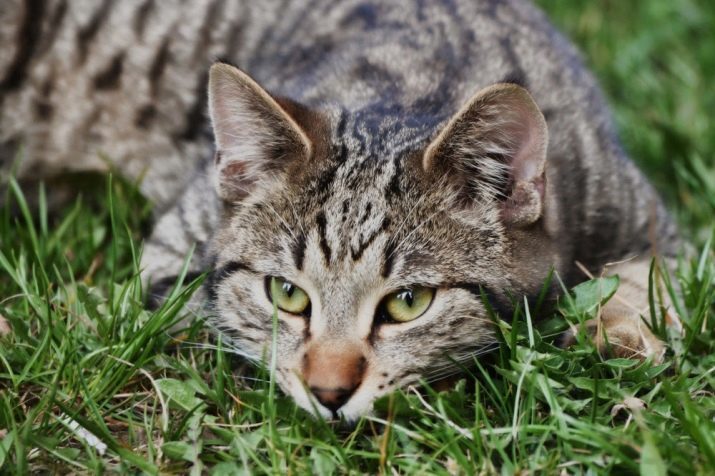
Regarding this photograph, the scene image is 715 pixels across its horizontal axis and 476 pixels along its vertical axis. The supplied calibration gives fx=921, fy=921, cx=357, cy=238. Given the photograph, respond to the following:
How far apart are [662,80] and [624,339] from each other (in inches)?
105

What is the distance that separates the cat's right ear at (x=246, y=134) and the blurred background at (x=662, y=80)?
1851 mm

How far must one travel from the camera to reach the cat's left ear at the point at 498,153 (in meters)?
2.49

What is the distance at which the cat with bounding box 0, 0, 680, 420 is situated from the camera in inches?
99.1

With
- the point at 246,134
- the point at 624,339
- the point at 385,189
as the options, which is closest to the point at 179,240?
the point at 246,134

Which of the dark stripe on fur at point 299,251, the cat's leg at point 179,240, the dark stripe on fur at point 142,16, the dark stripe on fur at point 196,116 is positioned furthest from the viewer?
the dark stripe on fur at point 142,16

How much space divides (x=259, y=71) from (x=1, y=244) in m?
1.32

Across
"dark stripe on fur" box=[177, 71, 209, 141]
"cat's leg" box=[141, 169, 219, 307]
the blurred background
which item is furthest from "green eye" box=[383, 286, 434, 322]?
"dark stripe on fur" box=[177, 71, 209, 141]

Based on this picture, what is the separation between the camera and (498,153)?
2.59 m

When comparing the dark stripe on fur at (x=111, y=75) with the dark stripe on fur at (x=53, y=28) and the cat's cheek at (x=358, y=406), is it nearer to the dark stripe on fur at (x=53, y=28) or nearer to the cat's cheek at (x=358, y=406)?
the dark stripe on fur at (x=53, y=28)

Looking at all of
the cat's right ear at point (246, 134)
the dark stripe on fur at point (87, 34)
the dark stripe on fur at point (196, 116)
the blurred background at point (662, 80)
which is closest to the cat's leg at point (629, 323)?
the blurred background at point (662, 80)

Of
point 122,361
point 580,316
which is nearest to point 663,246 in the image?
point 580,316

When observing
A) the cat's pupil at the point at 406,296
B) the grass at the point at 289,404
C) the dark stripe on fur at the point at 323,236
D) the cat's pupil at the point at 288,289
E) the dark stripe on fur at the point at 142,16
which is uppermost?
the dark stripe on fur at the point at 142,16

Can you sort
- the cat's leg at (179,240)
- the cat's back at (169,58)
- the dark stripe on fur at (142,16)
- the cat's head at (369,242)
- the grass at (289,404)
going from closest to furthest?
the grass at (289,404) < the cat's head at (369,242) < the cat's leg at (179,240) < the cat's back at (169,58) < the dark stripe on fur at (142,16)

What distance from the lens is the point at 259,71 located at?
3994mm
